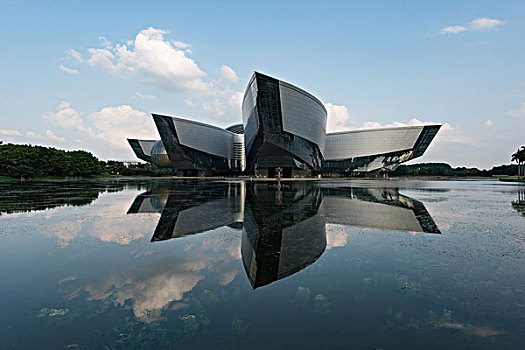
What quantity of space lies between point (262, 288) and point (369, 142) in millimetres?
93652

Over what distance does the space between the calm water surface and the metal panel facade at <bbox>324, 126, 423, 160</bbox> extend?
277 ft

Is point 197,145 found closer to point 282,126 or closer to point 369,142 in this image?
point 282,126

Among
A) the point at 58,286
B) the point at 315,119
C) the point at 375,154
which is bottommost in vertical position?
the point at 58,286

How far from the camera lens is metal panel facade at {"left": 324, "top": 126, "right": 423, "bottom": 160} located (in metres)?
83.7

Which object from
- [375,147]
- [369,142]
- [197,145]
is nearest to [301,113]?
[197,145]

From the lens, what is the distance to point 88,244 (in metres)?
7.56

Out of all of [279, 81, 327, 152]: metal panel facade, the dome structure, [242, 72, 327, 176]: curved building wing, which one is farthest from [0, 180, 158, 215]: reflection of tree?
the dome structure

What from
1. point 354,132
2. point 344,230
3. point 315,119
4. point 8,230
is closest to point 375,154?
point 354,132

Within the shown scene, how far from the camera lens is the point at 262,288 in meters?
4.64

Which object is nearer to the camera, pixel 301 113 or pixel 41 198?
pixel 41 198

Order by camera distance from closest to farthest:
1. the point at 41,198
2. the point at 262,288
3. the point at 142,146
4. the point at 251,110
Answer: the point at 262,288, the point at 41,198, the point at 251,110, the point at 142,146

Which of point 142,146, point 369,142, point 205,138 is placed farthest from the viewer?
point 142,146

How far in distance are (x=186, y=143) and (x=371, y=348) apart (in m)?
76.4

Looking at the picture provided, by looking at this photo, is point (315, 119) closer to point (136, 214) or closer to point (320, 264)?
point (136, 214)
